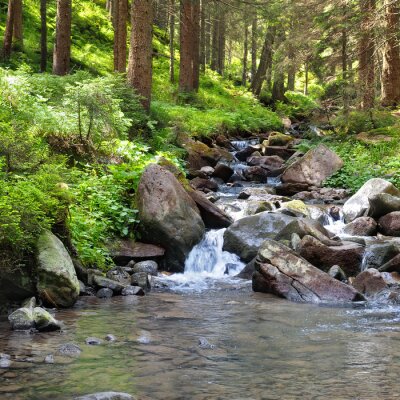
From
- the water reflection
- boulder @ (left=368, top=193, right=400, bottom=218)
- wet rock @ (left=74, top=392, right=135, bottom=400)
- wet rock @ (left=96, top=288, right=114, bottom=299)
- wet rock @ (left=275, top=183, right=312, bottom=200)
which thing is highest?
wet rock @ (left=275, top=183, right=312, bottom=200)

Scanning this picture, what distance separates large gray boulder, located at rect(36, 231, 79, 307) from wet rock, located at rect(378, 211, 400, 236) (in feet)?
23.3

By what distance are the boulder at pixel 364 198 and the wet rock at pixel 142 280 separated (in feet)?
19.8

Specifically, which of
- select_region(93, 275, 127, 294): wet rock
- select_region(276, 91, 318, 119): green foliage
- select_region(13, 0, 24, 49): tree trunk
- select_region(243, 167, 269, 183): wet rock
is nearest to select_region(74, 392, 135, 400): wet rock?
select_region(93, 275, 127, 294): wet rock

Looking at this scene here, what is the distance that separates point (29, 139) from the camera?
29.5ft

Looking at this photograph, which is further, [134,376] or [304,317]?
[304,317]

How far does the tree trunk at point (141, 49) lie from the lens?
1630 centimetres

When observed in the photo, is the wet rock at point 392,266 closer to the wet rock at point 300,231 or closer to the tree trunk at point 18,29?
the wet rock at point 300,231

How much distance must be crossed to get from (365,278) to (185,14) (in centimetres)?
1859

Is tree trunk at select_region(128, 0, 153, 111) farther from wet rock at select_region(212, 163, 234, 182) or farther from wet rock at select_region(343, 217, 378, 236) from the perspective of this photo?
wet rock at select_region(343, 217, 378, 236)

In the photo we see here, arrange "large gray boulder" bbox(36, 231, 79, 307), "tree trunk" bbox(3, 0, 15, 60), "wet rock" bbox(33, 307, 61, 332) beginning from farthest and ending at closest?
"tree trunk" bbox(3, 0, 15, 60)
"large gray boulder" bbox(36, 231, 79, 307)
"wet rock" bbox(33, 307, 61, 332)

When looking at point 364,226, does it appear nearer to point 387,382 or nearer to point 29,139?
point 29,139

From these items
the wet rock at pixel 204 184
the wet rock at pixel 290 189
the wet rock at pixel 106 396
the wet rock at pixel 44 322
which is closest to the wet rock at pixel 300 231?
the wet rock at pixel 44 322

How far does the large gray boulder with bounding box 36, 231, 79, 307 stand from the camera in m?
7.40

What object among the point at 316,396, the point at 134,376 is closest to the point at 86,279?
the point at 134,376
